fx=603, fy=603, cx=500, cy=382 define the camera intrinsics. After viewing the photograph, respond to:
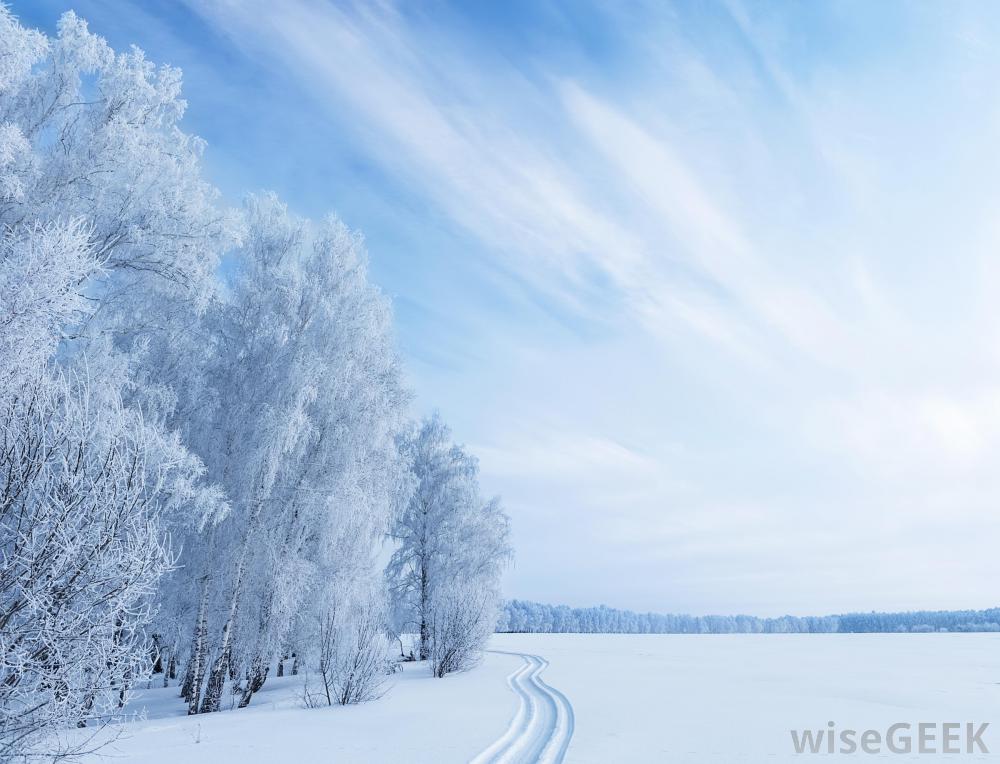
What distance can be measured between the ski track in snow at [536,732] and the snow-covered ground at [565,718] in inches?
1.1

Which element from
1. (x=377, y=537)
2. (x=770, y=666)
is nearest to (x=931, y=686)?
(x=770, y=666)

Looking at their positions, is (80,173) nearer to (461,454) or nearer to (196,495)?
(196,495)

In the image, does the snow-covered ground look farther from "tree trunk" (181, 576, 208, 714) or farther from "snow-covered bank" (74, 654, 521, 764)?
"tree trunk" (181, 576, 208, 714)

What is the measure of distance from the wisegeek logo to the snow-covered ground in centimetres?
23

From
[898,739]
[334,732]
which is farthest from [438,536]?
[898,739]

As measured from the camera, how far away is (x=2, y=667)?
15.7ft

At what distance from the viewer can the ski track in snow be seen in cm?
749

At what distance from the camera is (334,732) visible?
941 cm

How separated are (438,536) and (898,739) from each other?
19.4 metres

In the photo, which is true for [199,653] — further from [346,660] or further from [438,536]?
[438,536]

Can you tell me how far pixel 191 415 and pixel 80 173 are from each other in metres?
6.48

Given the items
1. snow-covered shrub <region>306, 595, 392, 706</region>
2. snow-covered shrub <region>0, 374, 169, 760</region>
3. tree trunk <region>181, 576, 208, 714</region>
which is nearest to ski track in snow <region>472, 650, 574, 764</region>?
snow-covered shrub <region>306, 595, 392, 706</region>

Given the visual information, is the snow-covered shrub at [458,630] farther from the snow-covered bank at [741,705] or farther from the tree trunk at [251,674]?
the tree trunk at [251,674]

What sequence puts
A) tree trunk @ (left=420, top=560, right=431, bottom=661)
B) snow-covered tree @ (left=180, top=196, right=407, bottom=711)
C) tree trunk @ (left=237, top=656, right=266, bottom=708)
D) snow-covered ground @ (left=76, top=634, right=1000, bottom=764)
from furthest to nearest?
tree trunk @ (left=420, top=560, right=431, bottom=661) < tree trunk @ (left=237, top=656, right=266, bottom=708) < snow-covered tree @ (left=180, top=196, right=407, bottom=711) < snow-covered ground @ (left=76, top=634, right=1000, bottom=764)
